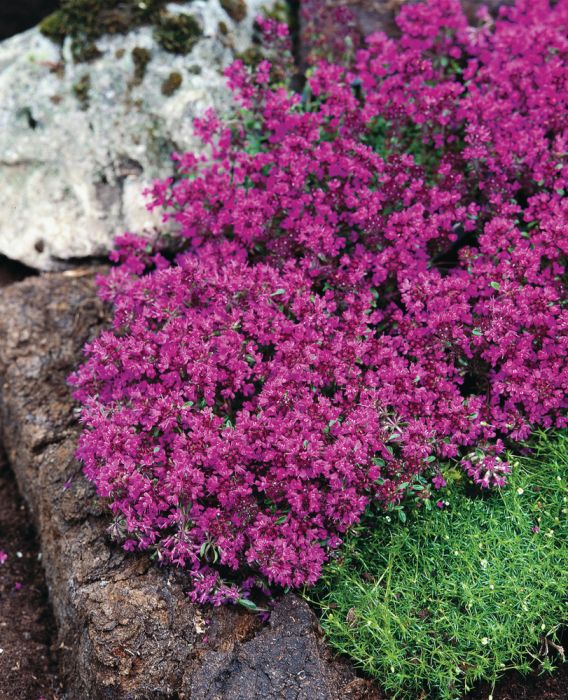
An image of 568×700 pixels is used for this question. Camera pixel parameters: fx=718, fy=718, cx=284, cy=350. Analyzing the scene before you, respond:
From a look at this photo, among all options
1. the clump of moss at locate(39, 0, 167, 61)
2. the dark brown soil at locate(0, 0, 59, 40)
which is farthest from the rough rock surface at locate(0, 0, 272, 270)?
the dark brown soil at locate(0, 0, 59, 40)

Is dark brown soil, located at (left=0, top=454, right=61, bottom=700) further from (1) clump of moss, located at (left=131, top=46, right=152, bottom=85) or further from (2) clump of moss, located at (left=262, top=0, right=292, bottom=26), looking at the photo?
(2) clump of moss, located at (left=262, top=0, right=292, bottom=26)

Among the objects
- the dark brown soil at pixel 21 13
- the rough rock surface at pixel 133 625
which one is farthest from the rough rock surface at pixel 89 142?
the dark brown soil at pixel 21 13

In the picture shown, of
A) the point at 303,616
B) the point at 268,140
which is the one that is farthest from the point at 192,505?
the point at 268,140

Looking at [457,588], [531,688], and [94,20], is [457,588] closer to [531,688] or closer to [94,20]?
[531,688]

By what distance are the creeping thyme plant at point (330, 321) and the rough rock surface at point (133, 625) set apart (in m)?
0.17

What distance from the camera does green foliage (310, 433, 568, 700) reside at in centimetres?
346

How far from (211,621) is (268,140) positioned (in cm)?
311

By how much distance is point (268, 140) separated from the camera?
4.93m

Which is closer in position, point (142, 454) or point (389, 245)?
point (142, 454)

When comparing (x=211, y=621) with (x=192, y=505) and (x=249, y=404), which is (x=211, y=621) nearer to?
(x=192, y=505)

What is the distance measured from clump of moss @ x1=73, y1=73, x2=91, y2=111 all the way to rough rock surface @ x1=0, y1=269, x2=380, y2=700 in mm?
2307

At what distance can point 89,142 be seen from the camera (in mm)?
5270

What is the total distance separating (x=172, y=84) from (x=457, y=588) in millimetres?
3958

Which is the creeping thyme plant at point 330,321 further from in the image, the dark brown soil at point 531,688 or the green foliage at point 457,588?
the dark brown soil at point 531,688
